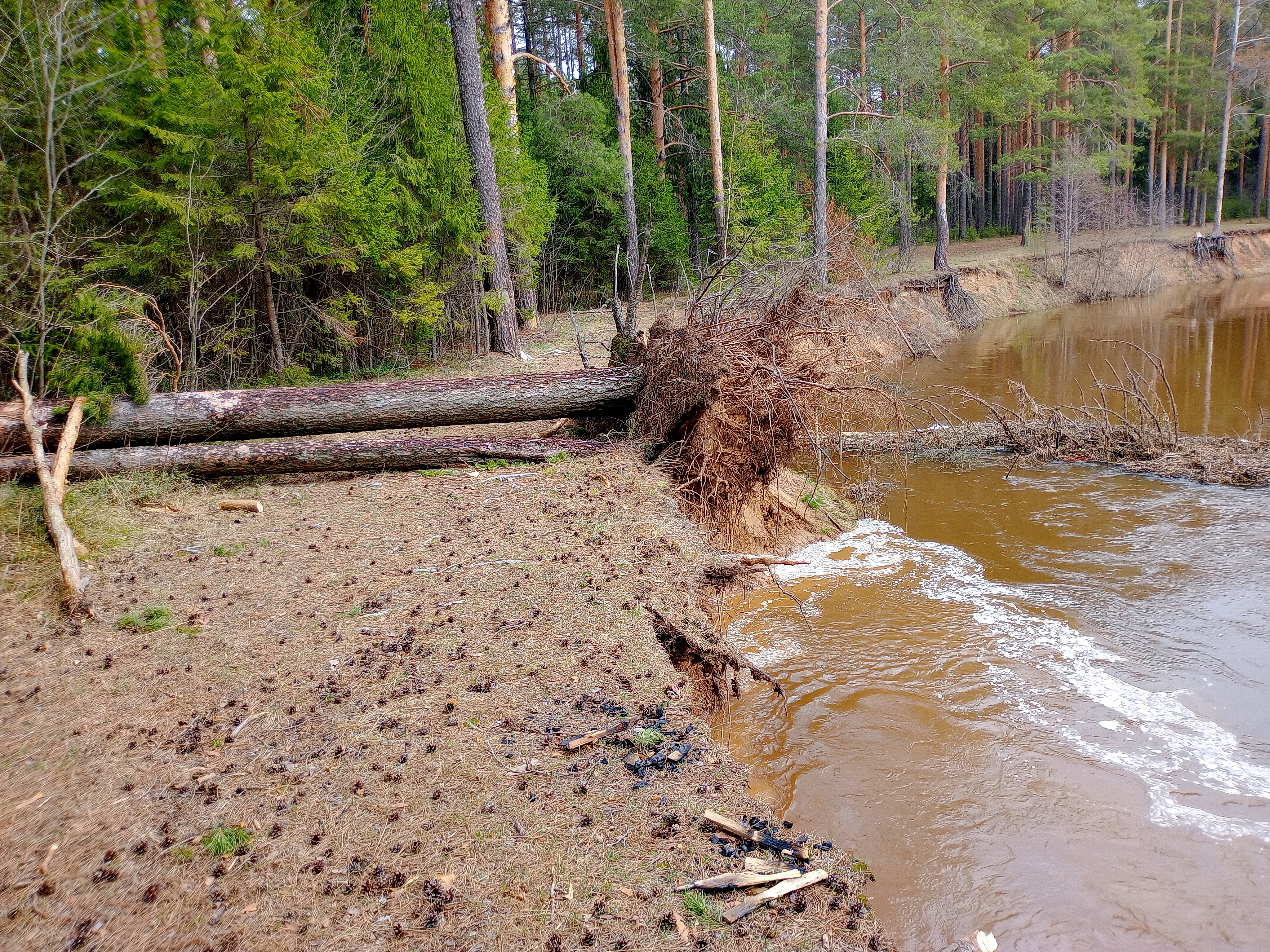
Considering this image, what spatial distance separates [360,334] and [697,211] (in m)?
14.9

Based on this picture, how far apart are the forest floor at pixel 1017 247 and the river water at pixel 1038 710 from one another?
17.0 meters

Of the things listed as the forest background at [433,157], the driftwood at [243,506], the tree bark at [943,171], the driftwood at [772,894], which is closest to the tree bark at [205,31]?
the forest background at [433,157]

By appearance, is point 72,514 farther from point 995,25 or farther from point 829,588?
point 995,25

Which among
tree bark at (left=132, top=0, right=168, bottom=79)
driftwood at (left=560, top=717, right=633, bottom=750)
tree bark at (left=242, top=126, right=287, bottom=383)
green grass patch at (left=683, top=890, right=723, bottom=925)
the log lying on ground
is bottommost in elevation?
the log lying on ground

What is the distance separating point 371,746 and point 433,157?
11.0 meters

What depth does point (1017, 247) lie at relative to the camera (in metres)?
31.5

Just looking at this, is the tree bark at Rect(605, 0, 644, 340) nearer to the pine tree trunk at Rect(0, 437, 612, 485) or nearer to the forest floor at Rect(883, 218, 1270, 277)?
the forest floor at Rect(883, 218, 1270, 277)

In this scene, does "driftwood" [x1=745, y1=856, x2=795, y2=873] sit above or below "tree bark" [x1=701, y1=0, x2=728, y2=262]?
below

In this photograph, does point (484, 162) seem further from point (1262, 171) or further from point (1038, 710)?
point (1262, 171)

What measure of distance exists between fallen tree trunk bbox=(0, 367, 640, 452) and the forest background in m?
0.42

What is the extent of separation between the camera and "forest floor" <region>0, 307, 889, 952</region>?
272cm

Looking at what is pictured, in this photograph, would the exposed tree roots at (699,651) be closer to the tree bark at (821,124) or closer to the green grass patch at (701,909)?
the green grass patch at (701,909)

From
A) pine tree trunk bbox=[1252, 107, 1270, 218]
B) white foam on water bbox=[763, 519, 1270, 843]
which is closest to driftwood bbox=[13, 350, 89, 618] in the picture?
white foam on water bbox=[763, 519, 1270, 843]

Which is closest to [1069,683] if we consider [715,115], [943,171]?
[715,115]
